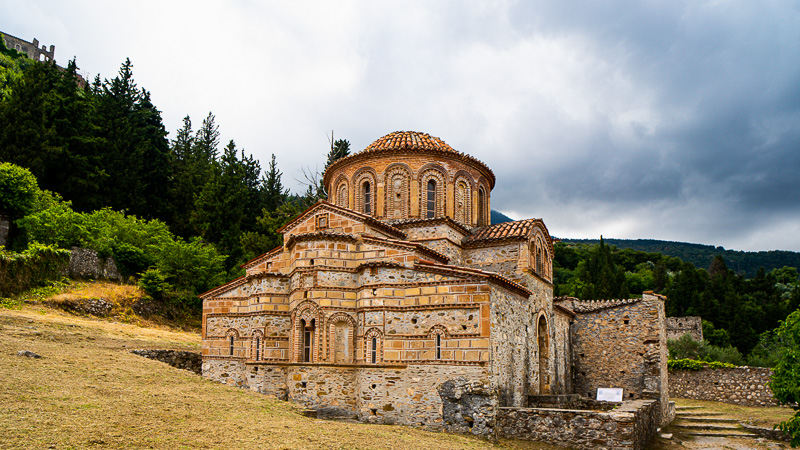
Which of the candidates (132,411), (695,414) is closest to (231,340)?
(132,411)

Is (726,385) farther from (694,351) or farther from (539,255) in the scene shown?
(539,255)

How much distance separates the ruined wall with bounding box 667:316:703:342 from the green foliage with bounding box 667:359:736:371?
1792 cm

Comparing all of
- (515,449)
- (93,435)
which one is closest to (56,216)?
(93,435)

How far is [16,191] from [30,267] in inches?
206

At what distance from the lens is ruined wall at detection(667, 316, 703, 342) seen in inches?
1553

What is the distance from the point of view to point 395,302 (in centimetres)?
1311

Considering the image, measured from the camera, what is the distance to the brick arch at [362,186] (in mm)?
17797

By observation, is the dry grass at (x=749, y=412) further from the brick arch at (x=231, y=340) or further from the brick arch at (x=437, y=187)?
the brick arch at (x=231, y=340)

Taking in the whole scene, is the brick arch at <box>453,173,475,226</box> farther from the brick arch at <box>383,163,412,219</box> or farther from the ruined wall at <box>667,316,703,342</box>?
the ruined wall at <box>667,316,703,342</box>

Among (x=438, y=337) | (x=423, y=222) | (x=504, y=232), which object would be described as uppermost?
(x=423, y=222)

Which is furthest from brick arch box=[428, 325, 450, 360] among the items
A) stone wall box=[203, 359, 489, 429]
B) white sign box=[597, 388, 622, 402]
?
white sign box=[597, 388, 622, 402]

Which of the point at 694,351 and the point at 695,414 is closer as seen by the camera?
the point at 695,414

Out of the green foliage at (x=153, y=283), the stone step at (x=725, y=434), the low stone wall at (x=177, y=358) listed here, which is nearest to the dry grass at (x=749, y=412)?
the stone step at (x=725, y=434)

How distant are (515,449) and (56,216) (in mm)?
20689
